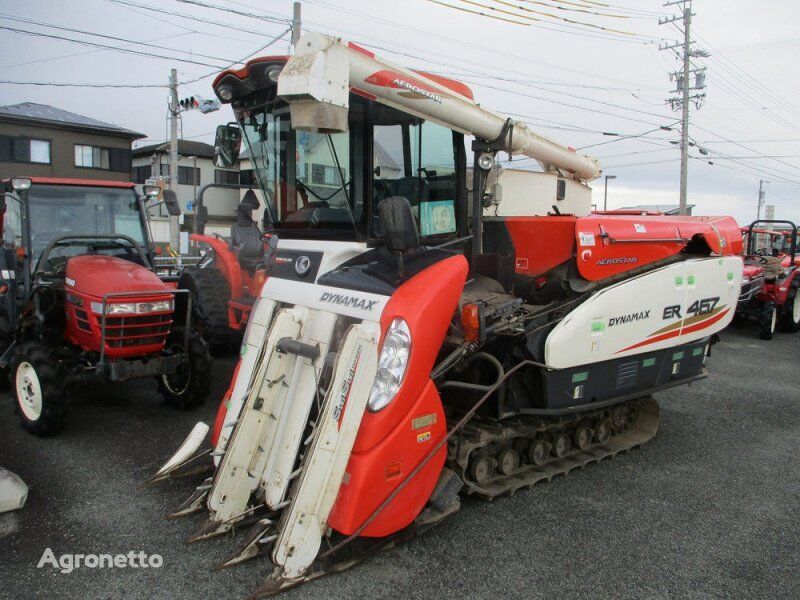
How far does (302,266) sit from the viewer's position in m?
3.97

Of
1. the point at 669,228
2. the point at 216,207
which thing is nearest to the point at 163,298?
the point at 669,228

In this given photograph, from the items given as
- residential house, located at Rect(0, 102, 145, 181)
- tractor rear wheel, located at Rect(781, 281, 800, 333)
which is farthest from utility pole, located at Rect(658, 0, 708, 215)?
residential house, located at Rect(0, 102, 145, 181)

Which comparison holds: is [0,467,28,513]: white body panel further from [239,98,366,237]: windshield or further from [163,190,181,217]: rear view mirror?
[163,190,181,217]: rear view mirror

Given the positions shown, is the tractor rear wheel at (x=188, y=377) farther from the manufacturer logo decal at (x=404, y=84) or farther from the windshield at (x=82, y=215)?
the manufacturer logo decal at (x=404, y=84)

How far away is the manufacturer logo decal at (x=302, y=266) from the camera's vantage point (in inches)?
155

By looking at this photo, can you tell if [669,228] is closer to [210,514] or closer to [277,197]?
[277,197]

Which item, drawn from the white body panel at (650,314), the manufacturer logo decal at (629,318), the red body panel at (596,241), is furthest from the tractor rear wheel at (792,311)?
the manufacturer logo decal at (629,318)

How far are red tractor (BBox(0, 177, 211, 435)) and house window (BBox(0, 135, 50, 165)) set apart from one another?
24948 millimetres

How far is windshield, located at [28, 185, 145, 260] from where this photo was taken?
20.2 feet

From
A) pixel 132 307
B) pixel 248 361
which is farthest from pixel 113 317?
pixel 248 361

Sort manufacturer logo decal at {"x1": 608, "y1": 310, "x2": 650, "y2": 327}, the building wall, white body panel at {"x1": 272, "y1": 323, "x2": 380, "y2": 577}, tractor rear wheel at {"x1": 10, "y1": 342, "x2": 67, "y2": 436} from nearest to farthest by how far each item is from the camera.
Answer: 1. white body panel at {"x1": 272, "y1": 323, "x2": 380, "y2": 577}
2. manufacturer logo decal at {"x1": 608, "y1": 310, "x2": 650, "y2": 327}
3. tractor rear wheel at {"x1": 10, "y1": 342, "x2": 67, "y2": 436}
4. the building wall

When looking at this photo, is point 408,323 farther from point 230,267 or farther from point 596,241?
point 230,267

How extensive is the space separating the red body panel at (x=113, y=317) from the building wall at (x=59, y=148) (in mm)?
25760

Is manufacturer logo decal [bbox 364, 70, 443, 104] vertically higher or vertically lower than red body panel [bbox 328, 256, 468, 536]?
higher
